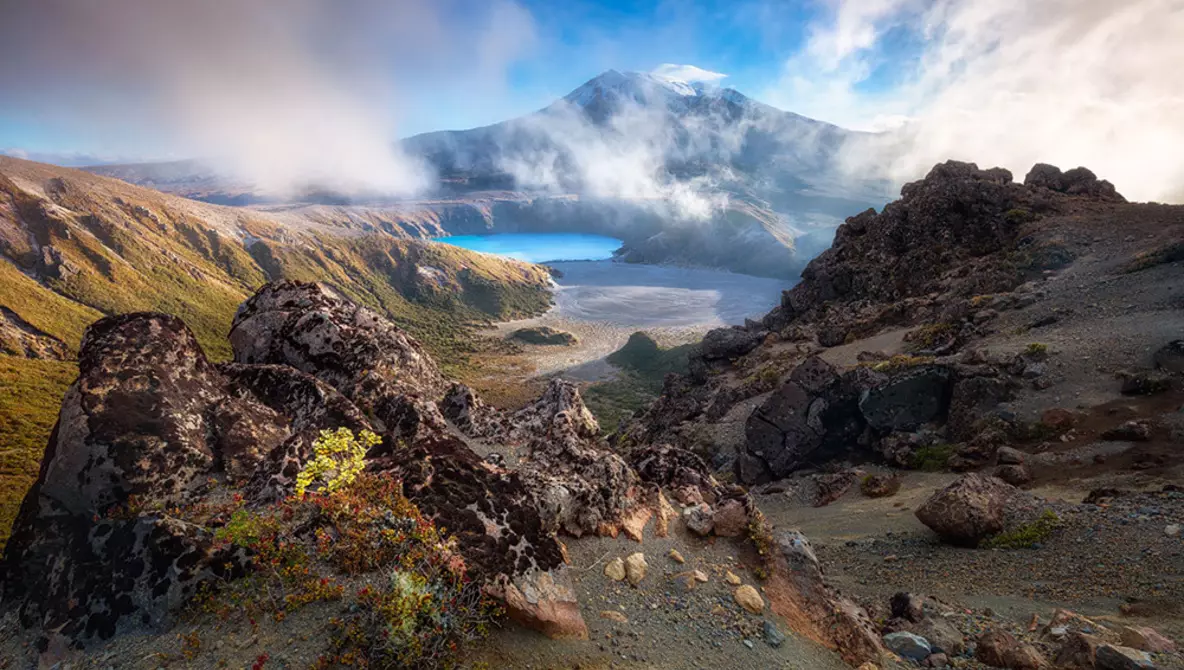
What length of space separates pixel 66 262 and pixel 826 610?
141m

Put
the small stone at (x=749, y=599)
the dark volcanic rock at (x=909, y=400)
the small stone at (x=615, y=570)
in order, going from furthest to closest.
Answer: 1. the dark volcanic rock at (x=909, y=400)
2. the small stone at (x=749, y=599)
3. the small stone at (x=615, y=570)

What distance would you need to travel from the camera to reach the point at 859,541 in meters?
15.6

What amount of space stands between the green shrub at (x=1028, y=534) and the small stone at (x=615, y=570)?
11123 mm

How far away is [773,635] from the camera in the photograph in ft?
26.5

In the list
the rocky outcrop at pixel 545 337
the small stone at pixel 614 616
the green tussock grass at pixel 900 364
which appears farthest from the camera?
the rocky outcrop at pixel 545 337

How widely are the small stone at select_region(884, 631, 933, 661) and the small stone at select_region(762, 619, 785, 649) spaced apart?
93.5 inches

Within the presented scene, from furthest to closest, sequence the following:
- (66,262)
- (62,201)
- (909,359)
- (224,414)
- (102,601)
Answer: (62,201), (66,262), (909,359), (224,414), (102,601)

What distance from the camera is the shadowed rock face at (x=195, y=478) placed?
596 cm

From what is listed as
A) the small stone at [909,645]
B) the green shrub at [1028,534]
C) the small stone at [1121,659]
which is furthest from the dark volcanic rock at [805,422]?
the small stone at [1121,659]

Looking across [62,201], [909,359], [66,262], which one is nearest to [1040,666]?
[909,359]

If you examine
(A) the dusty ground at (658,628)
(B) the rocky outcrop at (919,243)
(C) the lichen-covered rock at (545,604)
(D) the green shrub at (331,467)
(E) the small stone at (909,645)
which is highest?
(B) the rocky outcrop at (919,243)

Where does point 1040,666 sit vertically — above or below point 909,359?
below

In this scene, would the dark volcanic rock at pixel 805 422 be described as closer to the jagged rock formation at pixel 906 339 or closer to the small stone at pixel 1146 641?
the jagged rock formation at pixel 906 339

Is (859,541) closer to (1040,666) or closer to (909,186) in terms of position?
(1040,666)
